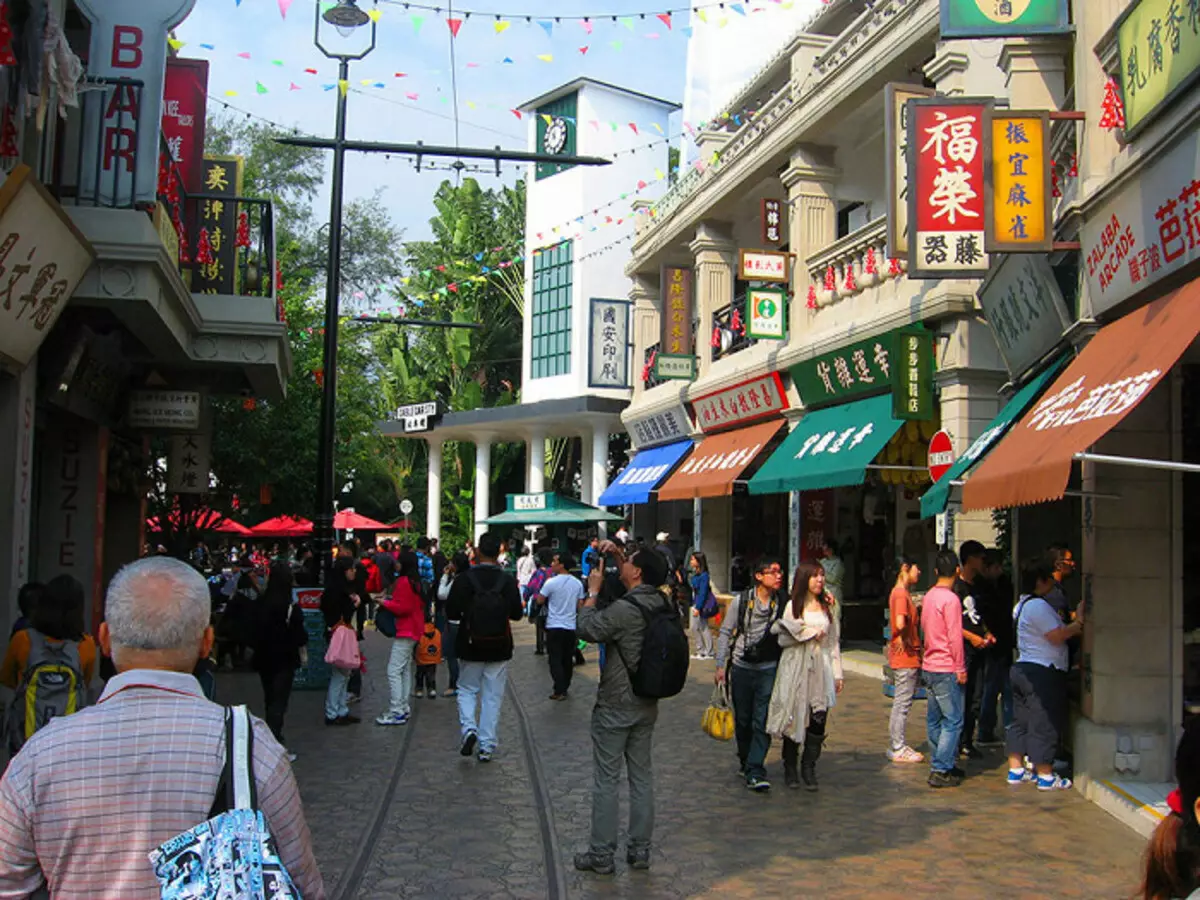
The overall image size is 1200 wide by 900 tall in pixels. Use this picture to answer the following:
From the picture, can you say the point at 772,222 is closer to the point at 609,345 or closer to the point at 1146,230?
the point at 609,345

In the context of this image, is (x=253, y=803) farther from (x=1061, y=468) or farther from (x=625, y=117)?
(x=625, y=117)

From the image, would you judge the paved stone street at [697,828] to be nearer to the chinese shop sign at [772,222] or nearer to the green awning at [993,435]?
the green awning at [993,435]

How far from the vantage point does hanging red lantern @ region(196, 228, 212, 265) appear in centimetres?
1244

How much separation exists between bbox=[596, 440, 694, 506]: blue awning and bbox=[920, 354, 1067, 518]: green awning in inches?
517

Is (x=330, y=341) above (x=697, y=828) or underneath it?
above

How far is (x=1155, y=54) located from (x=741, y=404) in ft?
46.7

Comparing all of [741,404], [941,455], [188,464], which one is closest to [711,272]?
[741,404]

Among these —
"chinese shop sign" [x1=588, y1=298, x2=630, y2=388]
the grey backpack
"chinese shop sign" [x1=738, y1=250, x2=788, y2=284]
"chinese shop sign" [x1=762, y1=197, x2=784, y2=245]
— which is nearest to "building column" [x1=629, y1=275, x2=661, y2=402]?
"chinese shop sign" [x1=588, y1=298, x2=630, y2=388]

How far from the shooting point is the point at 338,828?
7781 mm

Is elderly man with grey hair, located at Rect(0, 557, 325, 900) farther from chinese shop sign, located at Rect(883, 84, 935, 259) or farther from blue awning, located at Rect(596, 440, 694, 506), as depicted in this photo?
blue awning, located at Rect(596, 440, 694, 506)

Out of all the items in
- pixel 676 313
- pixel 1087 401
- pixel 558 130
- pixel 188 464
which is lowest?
pixel 188 464

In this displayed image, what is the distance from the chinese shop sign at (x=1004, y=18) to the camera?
408 inches

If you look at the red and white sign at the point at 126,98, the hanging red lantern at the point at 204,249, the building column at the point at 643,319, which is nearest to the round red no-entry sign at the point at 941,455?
the hanging red lantern at the point at 204,249

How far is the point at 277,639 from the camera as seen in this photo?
409 inches
